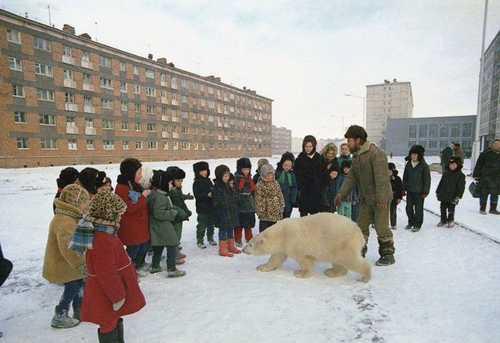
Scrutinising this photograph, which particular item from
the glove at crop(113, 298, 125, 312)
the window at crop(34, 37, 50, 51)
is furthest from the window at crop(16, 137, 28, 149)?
the glove at crop(113, 298, 125, 312)

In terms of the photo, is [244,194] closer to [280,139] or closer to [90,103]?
[90,103]

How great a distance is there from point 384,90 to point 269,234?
114 meters

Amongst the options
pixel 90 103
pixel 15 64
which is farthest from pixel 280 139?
pixel 15 64

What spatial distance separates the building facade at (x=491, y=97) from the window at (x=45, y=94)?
61133 mm

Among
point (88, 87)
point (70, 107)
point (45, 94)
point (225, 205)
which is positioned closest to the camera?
point (225, 205)

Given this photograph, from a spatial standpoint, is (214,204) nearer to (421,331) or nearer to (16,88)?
(421,331)

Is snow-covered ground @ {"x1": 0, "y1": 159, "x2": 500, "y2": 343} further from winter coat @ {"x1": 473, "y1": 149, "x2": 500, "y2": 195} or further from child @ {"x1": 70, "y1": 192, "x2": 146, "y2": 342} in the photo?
winter coat @ {"x1": 473, "y1": 149, "x2": 500, "y2": 195}

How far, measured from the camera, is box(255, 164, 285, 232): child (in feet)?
18.5

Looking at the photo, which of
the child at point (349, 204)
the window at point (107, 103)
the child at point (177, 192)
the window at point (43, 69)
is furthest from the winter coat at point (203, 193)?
the window at point (107, 103)

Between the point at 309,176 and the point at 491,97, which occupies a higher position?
the point at 491,97

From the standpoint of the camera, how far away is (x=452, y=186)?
7.21 meters

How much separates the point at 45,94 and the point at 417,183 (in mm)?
39709

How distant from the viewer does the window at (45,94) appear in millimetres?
33500

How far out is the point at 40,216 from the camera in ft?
29.2
